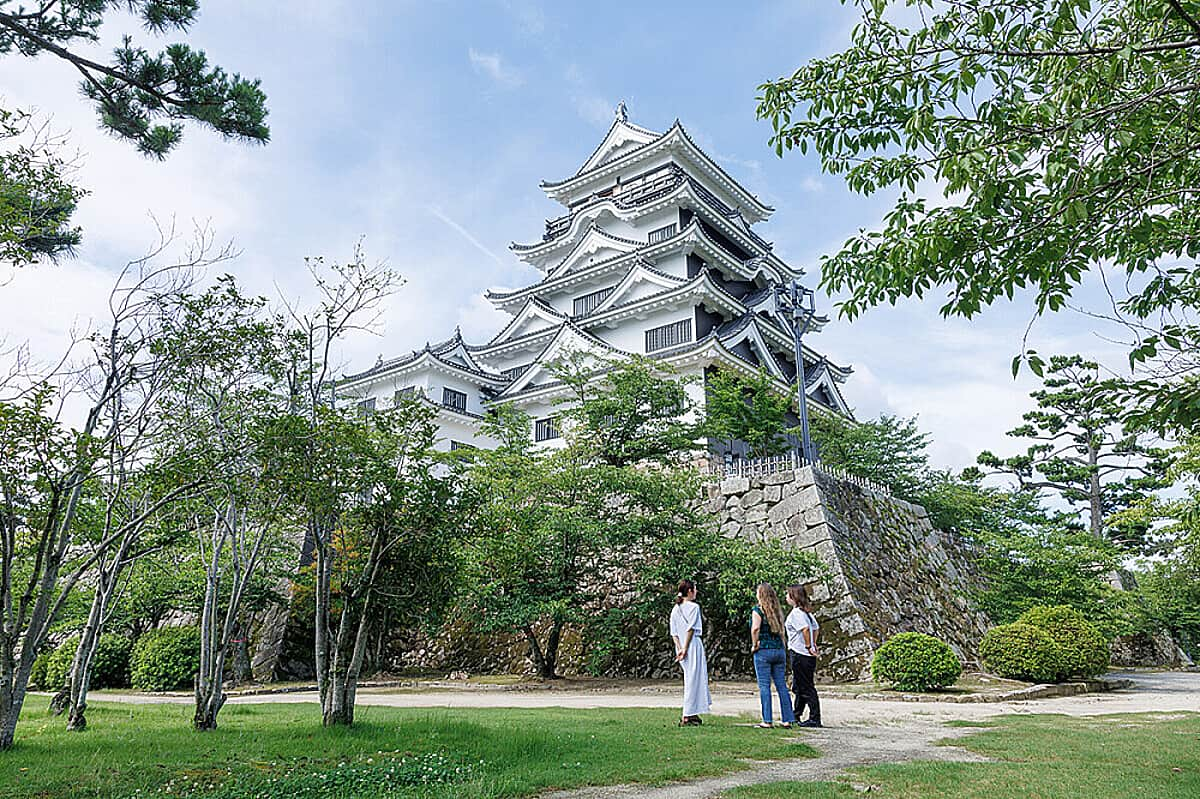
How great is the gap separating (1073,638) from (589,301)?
20.6 m

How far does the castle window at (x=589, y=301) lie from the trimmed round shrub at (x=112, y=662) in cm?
1866

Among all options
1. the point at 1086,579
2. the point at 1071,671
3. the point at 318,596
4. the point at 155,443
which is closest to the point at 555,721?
the point at 318,596

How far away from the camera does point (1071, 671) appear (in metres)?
13.6

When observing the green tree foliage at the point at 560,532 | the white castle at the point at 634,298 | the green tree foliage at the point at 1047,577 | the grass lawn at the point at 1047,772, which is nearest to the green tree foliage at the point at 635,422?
the green tree foliage at the point at 560,532

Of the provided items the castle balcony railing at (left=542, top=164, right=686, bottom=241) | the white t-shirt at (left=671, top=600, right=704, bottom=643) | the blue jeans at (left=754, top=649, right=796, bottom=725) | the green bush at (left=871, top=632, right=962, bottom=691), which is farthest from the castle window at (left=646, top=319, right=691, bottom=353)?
Result: the blue jeans at (left=754, top=649, right=796, bottom=725)

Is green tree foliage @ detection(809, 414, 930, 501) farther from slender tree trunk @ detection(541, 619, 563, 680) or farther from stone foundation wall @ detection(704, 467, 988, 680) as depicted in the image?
slender tree trunk @ detection(541, 619, 563, 680)

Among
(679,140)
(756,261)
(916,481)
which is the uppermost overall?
(679,140)

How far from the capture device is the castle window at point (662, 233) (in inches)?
1170

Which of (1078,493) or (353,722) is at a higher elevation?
(1078,493)

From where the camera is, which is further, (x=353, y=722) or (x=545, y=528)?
(x=545, y=528)

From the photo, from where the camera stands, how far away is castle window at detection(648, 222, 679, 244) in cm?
2972

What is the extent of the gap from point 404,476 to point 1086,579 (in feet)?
52.5

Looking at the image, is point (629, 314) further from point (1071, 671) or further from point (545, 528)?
point (1071, 671)

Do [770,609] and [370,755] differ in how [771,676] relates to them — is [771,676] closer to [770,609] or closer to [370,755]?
[770,609]
